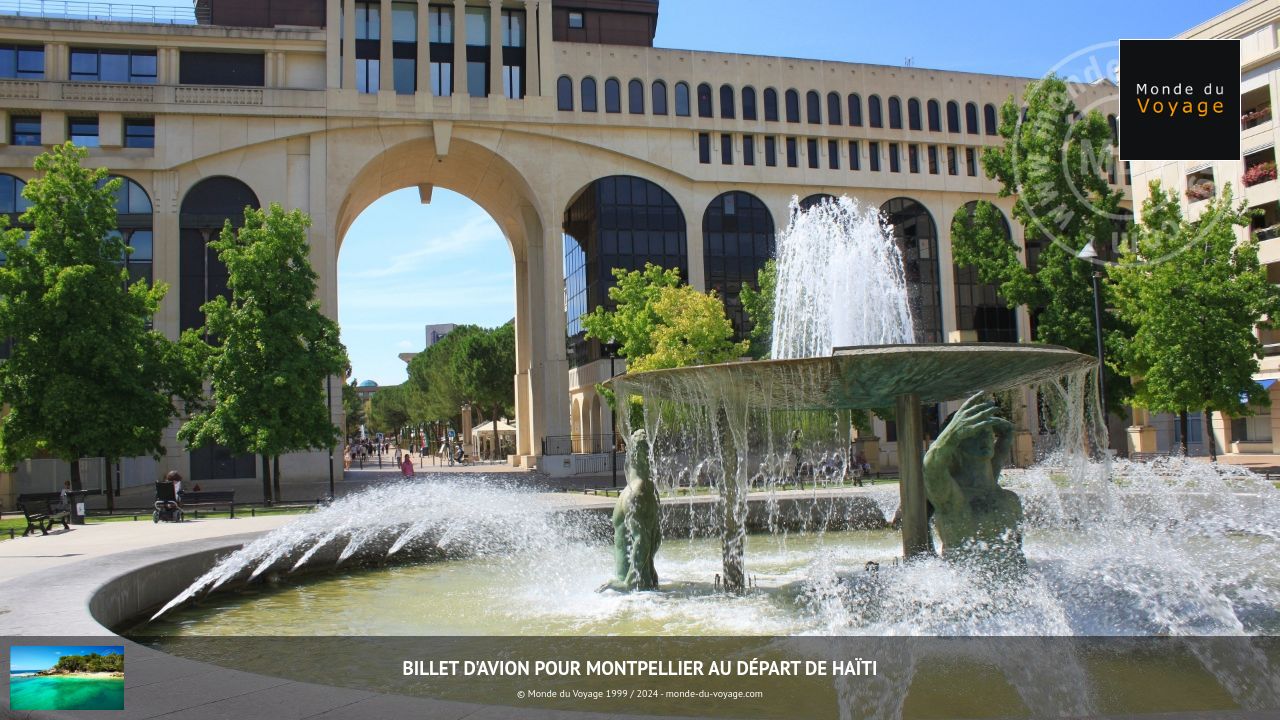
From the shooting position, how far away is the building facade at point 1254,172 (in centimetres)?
3516

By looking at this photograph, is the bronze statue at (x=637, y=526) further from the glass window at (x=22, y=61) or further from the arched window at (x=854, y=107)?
the arched window at (x=854, y=107)

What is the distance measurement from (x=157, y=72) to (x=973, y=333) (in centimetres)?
4143

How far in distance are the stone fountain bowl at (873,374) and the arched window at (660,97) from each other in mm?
36466

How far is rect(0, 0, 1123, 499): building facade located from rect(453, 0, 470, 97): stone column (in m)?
0.12

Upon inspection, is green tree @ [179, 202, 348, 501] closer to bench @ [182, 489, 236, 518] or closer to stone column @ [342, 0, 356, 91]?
bench @ [182, 489, 236, 518]

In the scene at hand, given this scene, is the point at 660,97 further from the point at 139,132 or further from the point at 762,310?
the point at 139,132

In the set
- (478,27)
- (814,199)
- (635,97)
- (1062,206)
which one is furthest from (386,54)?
(1062,206)

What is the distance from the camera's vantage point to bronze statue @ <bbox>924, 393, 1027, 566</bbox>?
9.73m

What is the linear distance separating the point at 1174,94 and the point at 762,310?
1719 cm

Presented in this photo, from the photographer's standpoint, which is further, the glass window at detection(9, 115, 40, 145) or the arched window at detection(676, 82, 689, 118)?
the arched window at detection(676, 82, 689, 118)

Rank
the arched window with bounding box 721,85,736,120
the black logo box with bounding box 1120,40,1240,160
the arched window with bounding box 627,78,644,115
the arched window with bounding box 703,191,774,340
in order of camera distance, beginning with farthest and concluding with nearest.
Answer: the arched window with bounding box 703,191,774,340
the arched window with bounding box 721,85,736,120
the arched window with bounding box 627,78,644,115
the black logo box with bounding box 1120,40,1240,160

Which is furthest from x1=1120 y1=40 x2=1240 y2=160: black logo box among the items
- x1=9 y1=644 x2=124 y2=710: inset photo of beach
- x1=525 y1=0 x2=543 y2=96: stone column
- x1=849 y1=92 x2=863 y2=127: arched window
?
x1=525 y1=0 x2=543 y2=96: stone column

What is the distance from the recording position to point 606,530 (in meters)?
15.9

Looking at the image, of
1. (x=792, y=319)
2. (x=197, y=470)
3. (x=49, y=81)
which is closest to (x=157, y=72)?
(x=49, y=81)
